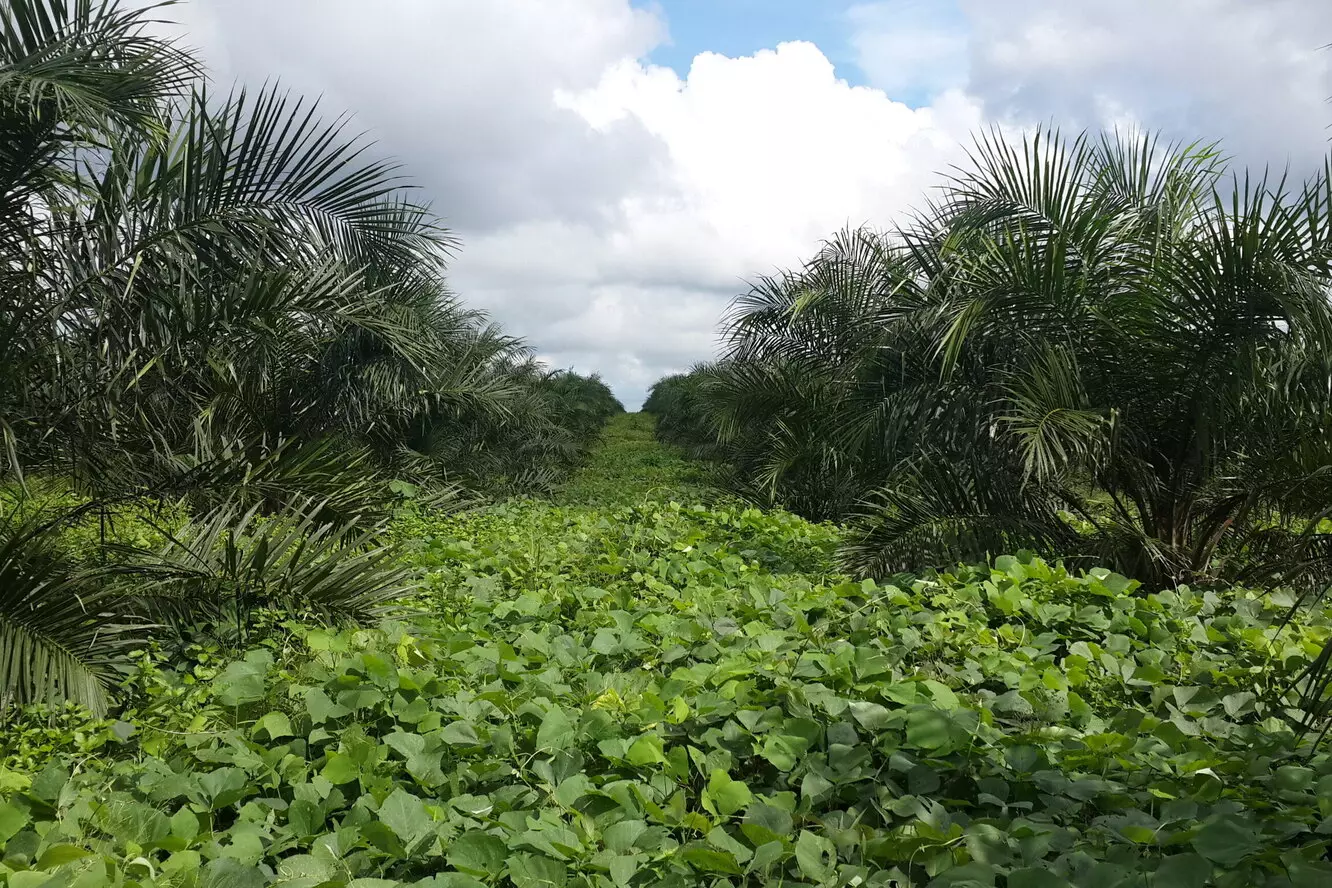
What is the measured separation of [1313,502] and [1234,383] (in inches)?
26.1

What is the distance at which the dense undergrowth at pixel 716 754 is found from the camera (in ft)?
7.04

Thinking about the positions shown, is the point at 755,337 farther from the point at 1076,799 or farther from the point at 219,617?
the point at 1076,799

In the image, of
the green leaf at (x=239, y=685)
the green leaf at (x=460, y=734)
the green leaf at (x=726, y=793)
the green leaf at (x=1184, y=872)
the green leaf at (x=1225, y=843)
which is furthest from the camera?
the green leaf at (x=239, y=685)

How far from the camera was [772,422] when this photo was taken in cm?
1045

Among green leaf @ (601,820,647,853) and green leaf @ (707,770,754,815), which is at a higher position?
green leaf @ (707,770,754,815)

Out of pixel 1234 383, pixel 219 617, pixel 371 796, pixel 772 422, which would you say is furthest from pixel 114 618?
pixel 772 422

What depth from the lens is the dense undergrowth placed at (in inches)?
84.5

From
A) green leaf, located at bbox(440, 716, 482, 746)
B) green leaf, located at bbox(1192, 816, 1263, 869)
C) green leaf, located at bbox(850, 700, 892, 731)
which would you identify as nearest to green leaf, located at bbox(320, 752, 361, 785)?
green leaf, located at bbox(440, 716, 482, 746)

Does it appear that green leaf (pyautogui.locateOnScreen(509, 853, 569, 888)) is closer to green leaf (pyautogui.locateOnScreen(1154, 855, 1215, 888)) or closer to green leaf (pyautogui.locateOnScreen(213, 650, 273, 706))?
green leaf (pyautogui.locateOnScreen(1154, 855, 1215, 888))

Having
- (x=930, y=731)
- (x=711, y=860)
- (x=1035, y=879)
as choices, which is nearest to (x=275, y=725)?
(x=711, y=860)

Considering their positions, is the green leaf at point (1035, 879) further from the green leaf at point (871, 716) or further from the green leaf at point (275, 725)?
the green leaf at point (275, 725)

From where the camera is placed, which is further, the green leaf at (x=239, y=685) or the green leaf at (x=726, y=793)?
the green leaf at (x=239, y=685)

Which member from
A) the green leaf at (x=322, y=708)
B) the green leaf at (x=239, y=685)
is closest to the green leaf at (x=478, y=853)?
the green leaf at (x=322, y=708)

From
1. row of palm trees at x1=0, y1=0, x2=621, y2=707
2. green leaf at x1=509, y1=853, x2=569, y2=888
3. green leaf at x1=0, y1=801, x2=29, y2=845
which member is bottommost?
green leaf at x1=0, y1=801, x2=29, y2=845
